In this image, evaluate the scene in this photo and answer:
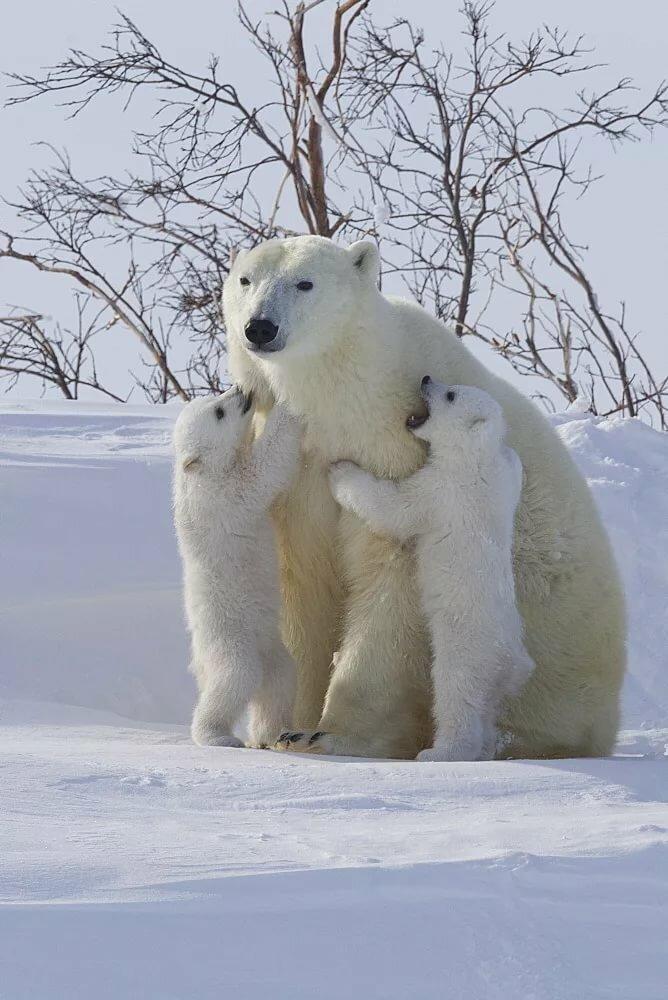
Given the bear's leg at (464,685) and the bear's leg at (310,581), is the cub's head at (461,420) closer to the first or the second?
the bear's leg at (310,581)

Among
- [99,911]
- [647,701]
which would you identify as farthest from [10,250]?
[99,911]

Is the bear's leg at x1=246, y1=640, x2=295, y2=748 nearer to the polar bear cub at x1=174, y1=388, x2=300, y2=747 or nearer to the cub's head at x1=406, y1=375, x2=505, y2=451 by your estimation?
the polar bear cub at x1=174, y1=388, x2=300, y2=747

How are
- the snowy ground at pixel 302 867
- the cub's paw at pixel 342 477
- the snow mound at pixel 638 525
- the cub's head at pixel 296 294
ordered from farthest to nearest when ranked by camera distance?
the snow mound at pixel 638 525, the cub's paw at pixel 342 477, the cub's head at pixel 296 294, the snowy ground at pixel 302 867

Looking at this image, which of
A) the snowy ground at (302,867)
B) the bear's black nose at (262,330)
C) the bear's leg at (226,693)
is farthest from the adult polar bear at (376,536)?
the snowy ground at (302,867)

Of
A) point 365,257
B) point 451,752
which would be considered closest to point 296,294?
point 365,257

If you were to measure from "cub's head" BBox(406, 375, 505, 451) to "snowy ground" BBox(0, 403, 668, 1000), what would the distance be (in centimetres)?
95

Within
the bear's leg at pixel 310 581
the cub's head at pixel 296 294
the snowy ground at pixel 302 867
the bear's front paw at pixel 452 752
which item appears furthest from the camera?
the bear's leg at pixel 310 581

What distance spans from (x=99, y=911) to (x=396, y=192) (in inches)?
327

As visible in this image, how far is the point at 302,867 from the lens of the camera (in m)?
2.22

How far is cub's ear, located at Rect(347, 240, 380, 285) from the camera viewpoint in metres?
4.08

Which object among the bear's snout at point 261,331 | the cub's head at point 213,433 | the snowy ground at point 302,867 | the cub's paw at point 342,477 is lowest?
the snowy ground at point 302,867

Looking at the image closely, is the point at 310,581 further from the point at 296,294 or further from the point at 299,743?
the point at 296,294

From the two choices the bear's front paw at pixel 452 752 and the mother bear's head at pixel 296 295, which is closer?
the bear's front paw at pixel 452 752

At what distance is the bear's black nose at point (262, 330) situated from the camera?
151 inches
